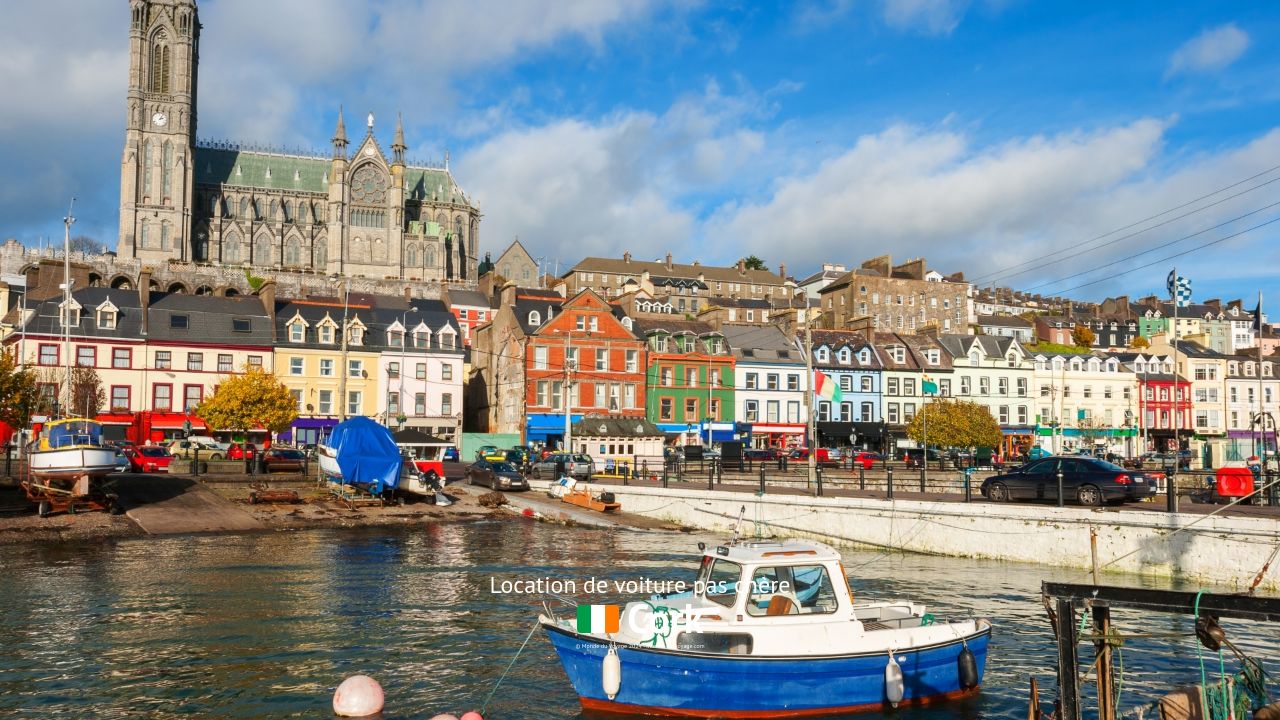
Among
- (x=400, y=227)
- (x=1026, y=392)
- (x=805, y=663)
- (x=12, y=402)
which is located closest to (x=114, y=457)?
(x=12, y=402)

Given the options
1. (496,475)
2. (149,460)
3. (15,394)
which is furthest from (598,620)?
(15,394)

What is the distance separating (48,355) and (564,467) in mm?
39700

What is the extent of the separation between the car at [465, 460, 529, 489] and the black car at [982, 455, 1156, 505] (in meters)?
23.1

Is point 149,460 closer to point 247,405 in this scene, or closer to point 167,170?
point 247,405

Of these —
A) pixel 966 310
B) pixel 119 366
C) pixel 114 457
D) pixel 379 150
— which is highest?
pixel 379 150

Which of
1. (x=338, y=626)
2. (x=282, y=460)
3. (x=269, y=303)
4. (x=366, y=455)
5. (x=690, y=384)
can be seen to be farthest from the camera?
(x=690, y=384)

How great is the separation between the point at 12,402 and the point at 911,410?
64.4m

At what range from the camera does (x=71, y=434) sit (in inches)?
1451

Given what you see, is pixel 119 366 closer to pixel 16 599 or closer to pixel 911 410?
pixel 16 599

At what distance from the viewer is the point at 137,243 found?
445 ft

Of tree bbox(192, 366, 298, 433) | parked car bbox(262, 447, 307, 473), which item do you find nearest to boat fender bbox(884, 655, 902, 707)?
parked car bbox(262, 447, 307, 473)

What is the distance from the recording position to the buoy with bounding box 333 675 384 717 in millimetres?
14711

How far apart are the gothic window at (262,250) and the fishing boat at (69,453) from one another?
112907 mm

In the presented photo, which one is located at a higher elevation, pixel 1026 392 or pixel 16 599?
pixel 1026 392
